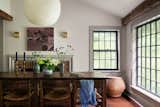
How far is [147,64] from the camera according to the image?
5914 millimetres

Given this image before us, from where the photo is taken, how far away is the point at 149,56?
5.76 m

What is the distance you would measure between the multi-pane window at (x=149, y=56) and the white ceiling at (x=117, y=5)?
58 cm

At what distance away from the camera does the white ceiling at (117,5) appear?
19.9ft

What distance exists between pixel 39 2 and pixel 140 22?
123 inches

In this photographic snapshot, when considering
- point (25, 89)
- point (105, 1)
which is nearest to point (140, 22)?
point (105, 1)

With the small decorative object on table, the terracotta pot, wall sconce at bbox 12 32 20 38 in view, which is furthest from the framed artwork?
the small decorative object on table

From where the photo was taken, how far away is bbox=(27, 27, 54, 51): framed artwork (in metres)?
7.84

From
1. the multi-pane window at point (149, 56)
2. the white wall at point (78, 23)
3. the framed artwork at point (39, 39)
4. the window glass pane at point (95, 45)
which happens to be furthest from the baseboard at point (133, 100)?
the framed artwork at point (39, 39)

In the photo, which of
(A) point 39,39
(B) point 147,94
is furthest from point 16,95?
(A) point 39,39

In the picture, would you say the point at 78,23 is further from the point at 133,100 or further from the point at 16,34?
the point at 133,100

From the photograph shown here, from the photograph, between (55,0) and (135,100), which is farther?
(135,100)

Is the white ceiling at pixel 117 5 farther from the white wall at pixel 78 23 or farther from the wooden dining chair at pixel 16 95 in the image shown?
the wooden dining chair at pixel 16 95

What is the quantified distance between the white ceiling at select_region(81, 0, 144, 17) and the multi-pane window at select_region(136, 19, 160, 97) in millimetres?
577

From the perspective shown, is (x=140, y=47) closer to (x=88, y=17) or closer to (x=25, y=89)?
(x=88, y=17)
